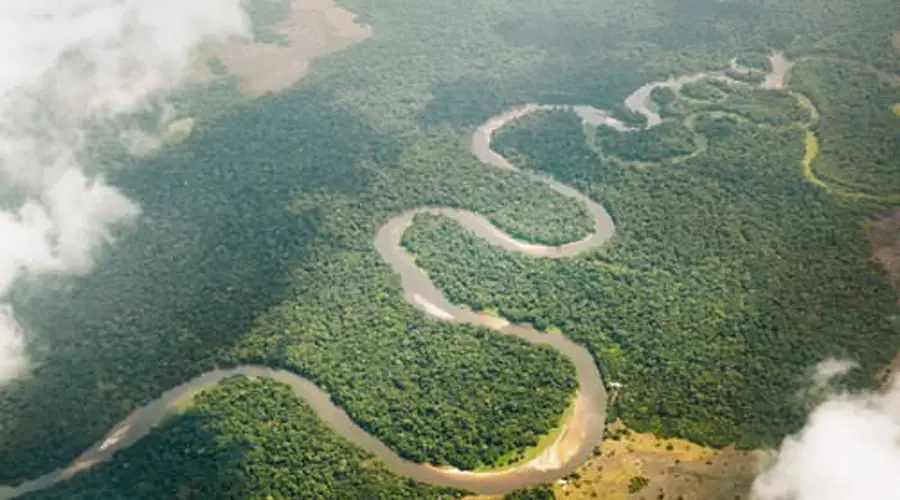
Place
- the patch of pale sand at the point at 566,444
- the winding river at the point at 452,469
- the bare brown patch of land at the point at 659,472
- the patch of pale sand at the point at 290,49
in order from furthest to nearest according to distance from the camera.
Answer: the patch of pale sand at the point at 290,49 → the patch of pale sand at the point at 566,444 → the winding river at the point at 452,469 → the bare brown patch of land at the point at 659,472

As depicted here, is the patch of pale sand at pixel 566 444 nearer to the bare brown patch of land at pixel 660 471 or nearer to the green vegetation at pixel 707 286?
the bare brown patch of land at pixel 660 471

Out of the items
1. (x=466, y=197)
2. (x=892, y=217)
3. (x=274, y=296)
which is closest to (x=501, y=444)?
(x=274, y=296)

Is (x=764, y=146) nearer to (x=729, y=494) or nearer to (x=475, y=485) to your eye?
(x=729, y=494)

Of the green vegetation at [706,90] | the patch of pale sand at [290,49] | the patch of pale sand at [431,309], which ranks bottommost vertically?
the patch of pale sand at [431,309]

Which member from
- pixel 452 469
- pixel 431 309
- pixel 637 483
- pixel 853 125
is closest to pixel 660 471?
pixel 637 483

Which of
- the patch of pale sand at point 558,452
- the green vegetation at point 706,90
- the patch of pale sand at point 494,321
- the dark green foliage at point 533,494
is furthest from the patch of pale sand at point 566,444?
the green vegetation at point 706,90

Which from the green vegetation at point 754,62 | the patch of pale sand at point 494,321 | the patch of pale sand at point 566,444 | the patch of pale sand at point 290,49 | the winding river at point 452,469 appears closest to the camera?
the winding river at point 452,469
